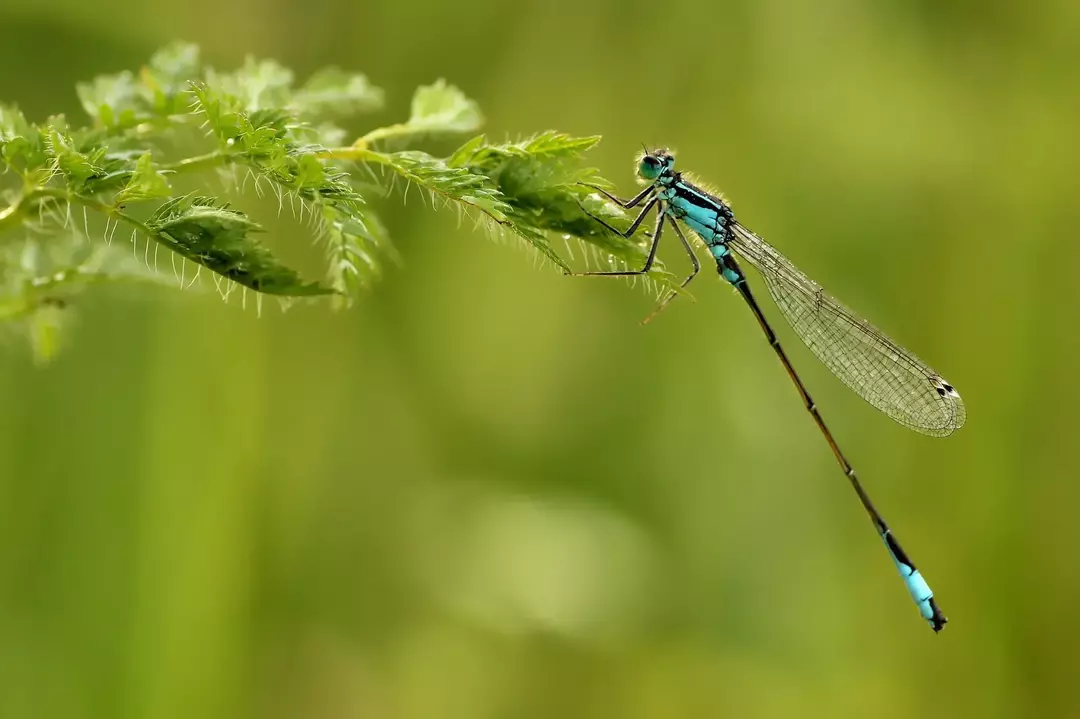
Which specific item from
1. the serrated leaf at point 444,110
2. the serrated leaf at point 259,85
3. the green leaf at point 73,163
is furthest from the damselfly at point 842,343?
the green leaf at point 73,163

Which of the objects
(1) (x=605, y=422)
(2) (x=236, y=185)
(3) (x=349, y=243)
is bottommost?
(3) (x=349, y=243)

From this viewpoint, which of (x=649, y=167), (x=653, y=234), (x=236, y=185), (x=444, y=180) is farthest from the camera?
(x=649, y=167)

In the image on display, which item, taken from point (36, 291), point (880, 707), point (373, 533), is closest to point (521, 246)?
point (36, 291)

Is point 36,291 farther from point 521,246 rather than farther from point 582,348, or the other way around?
point 582,348

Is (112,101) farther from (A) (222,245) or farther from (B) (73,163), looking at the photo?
(A) (222,245)

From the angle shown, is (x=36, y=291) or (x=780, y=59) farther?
(x=780, y=59)

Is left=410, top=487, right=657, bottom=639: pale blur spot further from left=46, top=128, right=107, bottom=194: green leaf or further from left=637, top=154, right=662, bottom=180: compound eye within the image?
left=46, top=128, right=107, bottom=194: green leaf

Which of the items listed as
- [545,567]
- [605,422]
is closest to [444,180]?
[545,567]
